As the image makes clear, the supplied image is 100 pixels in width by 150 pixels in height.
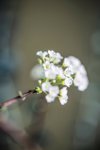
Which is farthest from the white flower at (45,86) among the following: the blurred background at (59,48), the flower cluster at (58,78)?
the blurred background at (59,48)

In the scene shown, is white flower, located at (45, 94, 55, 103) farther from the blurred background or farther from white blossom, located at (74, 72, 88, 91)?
the blurred background

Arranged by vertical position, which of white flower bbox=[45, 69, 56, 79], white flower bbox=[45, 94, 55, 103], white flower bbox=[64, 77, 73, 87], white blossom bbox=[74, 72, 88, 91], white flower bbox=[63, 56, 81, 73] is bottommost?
white flower bbox=[45, 94, 55, 103]

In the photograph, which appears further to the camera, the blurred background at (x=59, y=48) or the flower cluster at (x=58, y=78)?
the blurred background at (x=59, y=48)

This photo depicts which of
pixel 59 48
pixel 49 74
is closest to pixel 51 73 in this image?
pixel 49 74

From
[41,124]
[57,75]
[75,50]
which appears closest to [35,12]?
[75,50]

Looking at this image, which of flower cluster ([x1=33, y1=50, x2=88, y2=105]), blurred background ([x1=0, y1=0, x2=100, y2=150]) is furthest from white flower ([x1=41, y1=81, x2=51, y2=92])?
blurred background ([x1=0, y1=0, x2=100, y2=150])

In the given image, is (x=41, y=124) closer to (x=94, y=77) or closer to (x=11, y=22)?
(x=94, y=77)

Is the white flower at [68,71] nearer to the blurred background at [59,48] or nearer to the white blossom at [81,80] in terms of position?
the white blossom at [81,80]
